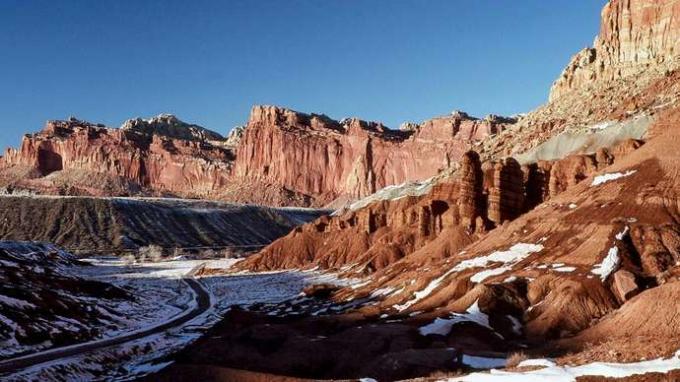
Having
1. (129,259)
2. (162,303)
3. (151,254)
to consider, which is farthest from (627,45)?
(151,254)

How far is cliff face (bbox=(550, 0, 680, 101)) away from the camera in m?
83.2

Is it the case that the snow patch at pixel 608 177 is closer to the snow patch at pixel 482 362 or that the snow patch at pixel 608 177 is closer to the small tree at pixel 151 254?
the snow patch at pixel 482 362

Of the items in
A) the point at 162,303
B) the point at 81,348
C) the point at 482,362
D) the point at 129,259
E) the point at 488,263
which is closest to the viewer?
the point at 482,362

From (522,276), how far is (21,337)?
1218 inches

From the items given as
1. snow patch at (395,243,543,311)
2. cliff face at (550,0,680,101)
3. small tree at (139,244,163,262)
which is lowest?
snow patch at (395,243,543,311)

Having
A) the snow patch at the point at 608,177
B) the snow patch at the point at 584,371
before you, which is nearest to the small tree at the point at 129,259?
the snow patch at the point at 608,177

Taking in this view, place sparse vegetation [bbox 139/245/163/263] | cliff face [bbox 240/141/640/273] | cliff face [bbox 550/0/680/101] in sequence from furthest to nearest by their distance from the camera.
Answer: sparse vegetation [bbox 139/245/163/263] → cliff face [bbox 550/0/680/101] → cliff face [bbox 240/141/640/273]

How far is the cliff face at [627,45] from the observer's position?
8319 cm

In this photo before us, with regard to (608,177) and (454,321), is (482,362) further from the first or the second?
(608,177)

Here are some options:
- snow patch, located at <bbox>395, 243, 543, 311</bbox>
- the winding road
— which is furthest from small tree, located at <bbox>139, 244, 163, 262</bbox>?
snow patch, located at <bbox>395, 243, 543, 311</bbox>

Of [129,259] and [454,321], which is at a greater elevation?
[129,259]

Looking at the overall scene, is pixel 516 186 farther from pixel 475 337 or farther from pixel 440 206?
→ pixel 475 337

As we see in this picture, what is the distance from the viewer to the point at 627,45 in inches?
3482

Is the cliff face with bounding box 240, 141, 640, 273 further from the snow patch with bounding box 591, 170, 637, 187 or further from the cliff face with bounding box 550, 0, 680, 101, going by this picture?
the cliff face with bounding box 550, 0, 680, 101
